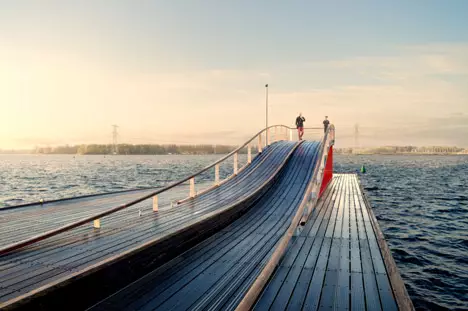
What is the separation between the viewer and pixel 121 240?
23.2 ft

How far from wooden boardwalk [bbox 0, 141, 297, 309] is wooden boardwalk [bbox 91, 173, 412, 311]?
0.49m

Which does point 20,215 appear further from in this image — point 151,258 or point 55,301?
point 55,301

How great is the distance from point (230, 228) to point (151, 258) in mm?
3297

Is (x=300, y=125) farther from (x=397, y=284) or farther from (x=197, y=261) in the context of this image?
(x=397, y=284)

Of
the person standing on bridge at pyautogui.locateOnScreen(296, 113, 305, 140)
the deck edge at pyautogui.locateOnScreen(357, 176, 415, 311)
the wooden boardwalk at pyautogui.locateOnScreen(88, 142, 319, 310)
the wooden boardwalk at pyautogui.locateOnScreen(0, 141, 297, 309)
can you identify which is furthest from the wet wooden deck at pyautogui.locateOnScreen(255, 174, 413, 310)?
the person standing on bridge at pyautogui.locateOnScreen(296, 113, 305, 140)

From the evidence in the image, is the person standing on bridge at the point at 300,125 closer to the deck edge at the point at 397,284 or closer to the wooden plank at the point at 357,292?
the deck edge at the point at 397,284

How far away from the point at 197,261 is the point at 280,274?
1.73 metres

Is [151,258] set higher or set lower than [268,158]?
lower

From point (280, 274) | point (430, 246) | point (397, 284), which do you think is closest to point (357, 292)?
point (397, 284)

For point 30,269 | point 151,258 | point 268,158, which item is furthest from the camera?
point 268,158

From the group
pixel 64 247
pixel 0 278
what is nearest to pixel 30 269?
pixel 0 278

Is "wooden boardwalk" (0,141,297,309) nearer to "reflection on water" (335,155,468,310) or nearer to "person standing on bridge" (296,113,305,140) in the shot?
"reflection on water" (335,155,468,310)

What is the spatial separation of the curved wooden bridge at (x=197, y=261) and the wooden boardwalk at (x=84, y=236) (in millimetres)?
23

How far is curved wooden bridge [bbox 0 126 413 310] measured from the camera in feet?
15.9
